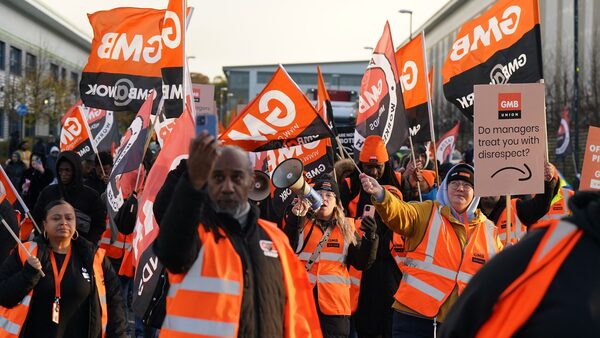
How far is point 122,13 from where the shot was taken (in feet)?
34.9

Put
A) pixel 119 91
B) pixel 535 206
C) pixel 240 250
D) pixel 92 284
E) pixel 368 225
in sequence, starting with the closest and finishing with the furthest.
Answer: pixel 240 250 → pixel 92 284 → pixel 368 225 → pixel 535 206 → pixel 119 91

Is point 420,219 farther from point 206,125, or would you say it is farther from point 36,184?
point 36,184

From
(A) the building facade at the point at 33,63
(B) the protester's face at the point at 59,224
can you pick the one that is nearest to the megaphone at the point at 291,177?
(B) the protester's face at the point at 59,224

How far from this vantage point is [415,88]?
1066 cm

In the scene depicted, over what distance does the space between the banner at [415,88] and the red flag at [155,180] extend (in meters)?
4.44

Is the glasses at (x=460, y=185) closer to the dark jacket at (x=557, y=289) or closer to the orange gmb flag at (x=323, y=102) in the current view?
the dark jacket at (x=557, y=289)

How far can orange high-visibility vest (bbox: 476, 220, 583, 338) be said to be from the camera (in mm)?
2541

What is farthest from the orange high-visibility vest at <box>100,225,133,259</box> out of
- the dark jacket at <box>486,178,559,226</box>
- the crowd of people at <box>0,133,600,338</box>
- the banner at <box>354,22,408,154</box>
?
the dark jacket at <box>486,178,559,226</box>

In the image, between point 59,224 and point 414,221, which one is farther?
point 414,221

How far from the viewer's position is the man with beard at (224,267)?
3.66 m

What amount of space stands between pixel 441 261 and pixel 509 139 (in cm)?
96

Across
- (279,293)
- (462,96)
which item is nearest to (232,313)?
(279,293)

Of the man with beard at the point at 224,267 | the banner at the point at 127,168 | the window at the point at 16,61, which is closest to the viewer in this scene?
the man with beard at the point at 224,267

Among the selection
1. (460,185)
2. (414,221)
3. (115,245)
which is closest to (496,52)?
(460,185)
